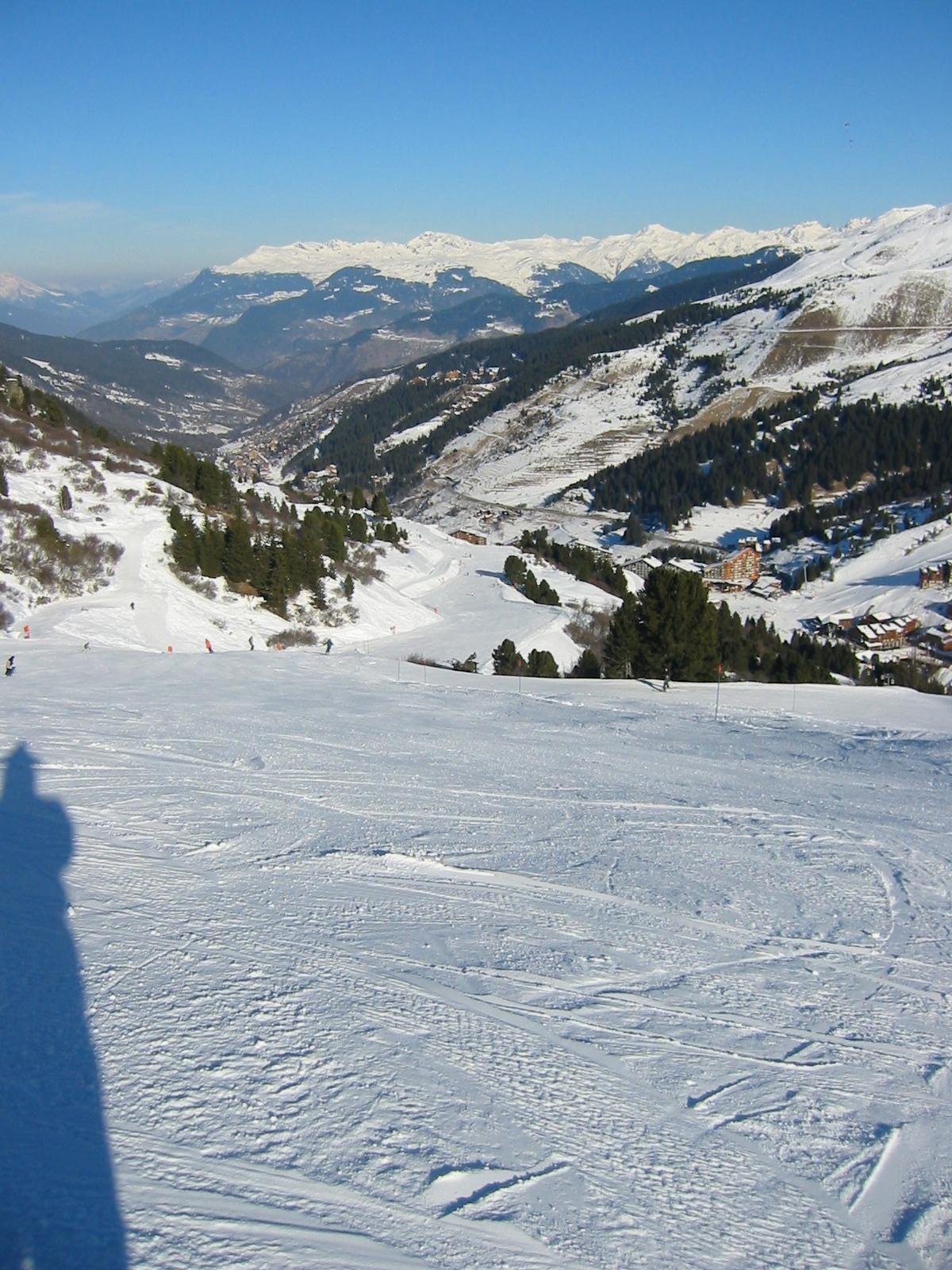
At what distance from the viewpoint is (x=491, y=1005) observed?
549 cm

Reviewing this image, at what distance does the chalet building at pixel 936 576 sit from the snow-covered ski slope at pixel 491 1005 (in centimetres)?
7616

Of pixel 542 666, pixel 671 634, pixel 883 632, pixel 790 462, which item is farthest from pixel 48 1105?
pixel 790 462

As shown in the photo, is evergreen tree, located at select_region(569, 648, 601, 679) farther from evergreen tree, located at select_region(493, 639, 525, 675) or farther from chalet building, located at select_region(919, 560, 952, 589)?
chalet building, located at select_region(919, 560, 952, 589)

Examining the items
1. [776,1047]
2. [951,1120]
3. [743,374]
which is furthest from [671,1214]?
[743,374]

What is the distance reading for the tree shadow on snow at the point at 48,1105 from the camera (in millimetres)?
3428

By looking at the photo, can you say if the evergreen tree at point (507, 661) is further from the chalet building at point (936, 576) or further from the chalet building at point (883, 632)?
the chalet building at point (936, 576)

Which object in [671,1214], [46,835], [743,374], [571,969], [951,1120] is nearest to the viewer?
[671,1214]

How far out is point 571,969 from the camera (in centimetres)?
609

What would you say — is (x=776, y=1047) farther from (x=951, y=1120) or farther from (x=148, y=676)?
(x=148, y=676)

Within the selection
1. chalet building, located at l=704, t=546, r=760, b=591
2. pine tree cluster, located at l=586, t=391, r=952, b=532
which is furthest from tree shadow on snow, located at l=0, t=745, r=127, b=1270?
pine tree cluster, located at l=586, t=391, r=952, b=532

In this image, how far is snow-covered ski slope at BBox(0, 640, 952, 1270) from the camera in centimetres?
385

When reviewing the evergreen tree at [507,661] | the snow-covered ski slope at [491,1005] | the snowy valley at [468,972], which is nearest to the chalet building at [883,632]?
the evergreen tree at [507,661]

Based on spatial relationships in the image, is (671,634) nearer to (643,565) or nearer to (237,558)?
(237,558)

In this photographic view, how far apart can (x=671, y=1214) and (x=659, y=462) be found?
13007cm
